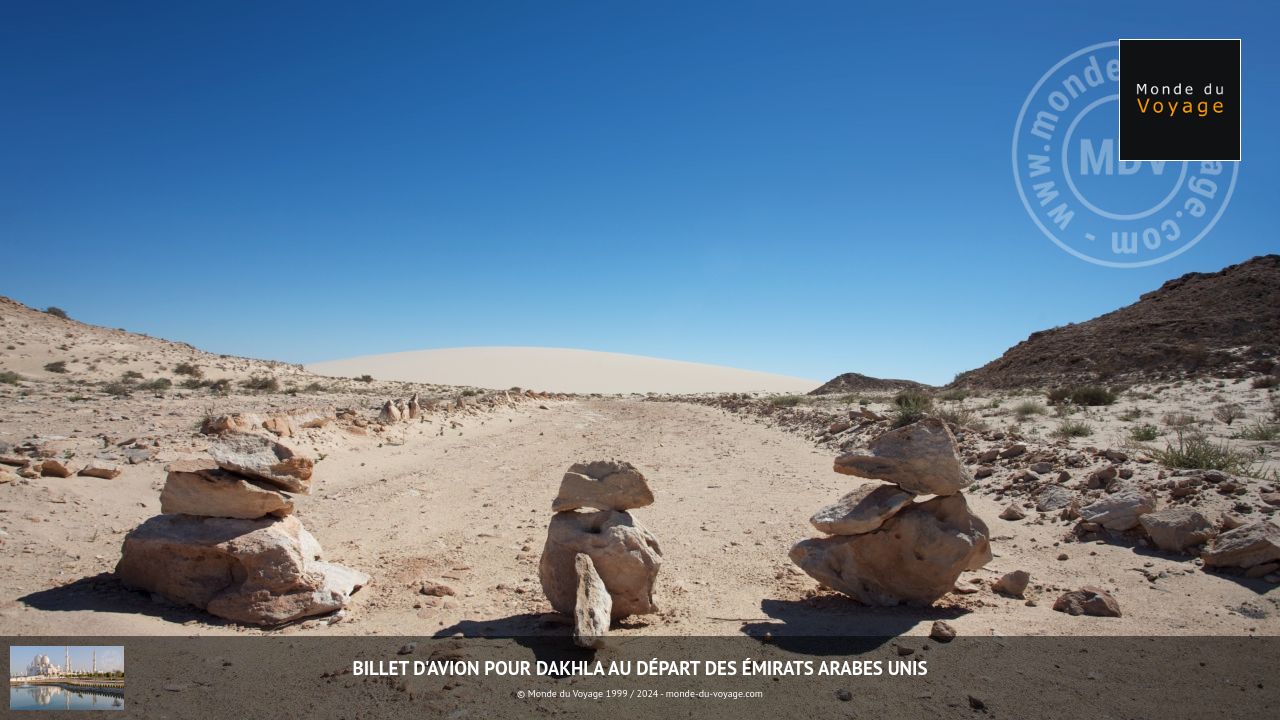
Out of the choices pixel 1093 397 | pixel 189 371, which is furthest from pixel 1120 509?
pixel 189 371

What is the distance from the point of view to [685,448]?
16875mm

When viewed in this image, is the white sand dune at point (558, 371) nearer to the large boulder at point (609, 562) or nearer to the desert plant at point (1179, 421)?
the desert plant at point (1179, 421)

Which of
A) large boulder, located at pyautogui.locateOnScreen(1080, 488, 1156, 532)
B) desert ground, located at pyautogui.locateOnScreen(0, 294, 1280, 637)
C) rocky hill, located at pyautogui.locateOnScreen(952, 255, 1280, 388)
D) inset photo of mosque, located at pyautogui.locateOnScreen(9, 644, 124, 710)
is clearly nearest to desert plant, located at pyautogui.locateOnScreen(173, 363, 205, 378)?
desert ground, located at pyautogui.locateOnScreen(0, 294, 1280, 637)

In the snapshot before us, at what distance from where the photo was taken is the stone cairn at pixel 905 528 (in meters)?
5.32

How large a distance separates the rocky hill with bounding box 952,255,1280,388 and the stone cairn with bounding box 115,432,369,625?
28.7 m

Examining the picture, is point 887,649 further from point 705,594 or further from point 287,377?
point 287,377

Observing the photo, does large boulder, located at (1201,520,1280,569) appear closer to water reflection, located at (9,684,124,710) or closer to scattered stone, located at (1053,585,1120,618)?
scattered stone, located at (1053,585,1120,618)

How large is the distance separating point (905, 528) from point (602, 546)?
2618mm

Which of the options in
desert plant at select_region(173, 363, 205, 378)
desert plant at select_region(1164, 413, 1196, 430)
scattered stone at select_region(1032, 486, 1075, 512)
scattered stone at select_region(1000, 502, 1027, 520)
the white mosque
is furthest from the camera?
desert plant at select_region(173, 363, 205, 378)

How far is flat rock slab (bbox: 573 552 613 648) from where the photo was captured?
4.28 metres

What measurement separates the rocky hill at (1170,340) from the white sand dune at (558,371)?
48.0m

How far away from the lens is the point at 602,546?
5.08m

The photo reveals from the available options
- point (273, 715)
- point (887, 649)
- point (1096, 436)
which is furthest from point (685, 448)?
point (273, 715)

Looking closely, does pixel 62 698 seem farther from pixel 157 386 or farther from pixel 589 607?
pixel 157 386
